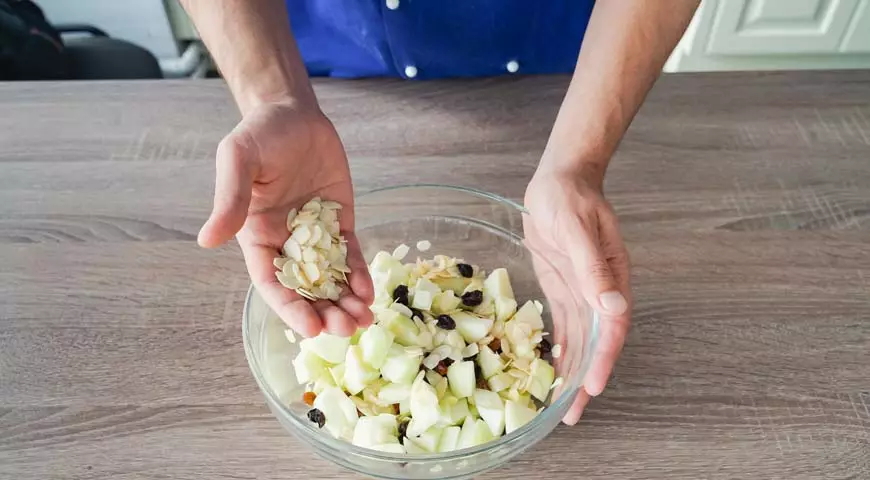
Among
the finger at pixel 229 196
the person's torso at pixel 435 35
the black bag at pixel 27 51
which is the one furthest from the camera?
the black bag at pixel 27 51

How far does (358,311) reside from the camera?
776mm

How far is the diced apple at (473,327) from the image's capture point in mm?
818

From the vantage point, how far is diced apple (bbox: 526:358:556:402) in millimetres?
783

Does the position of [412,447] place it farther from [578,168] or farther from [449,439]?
[578,168]

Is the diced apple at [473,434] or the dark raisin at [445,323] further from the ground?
the dark raisin at [445,323]

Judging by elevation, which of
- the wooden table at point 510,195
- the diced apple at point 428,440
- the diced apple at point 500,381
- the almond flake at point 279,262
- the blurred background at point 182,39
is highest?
the almond flake at point 279,262

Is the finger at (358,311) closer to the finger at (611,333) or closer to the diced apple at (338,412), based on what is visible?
the diced apple at (338,412)

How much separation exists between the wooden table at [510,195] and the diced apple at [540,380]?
0.05 m

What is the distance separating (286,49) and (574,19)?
1.67 ft

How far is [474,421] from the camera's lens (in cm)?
76

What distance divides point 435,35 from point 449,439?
2.33 feet

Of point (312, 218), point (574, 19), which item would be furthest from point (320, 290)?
point (574, 19)

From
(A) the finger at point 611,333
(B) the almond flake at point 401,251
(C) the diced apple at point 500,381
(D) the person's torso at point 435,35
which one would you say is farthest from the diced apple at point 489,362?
(D) the person's torso at point 435,35

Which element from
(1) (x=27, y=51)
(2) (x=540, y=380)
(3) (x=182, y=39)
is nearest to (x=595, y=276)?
(2) (x=540, y=380)
